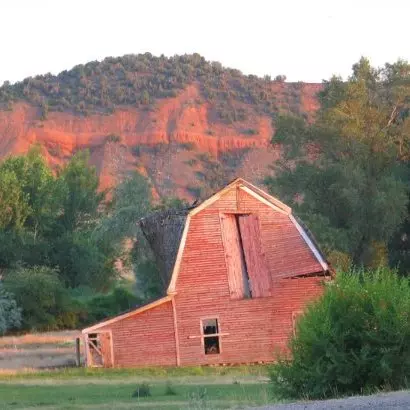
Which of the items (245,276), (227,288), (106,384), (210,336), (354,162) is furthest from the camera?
(354,162)

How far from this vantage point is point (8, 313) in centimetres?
5381

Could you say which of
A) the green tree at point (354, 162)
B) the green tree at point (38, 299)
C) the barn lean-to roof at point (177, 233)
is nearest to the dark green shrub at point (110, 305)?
the green tree at point (38, 299)

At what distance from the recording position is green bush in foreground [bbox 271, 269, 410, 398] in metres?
17.9

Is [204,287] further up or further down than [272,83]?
further down

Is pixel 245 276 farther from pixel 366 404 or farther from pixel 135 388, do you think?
pixel 366 404

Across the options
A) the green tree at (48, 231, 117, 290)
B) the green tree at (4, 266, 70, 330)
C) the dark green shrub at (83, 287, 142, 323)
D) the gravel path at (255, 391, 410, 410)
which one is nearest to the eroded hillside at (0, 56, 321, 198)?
the green tree at (48, 231, 117, 290)

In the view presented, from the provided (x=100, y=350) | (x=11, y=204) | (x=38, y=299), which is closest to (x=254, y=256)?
(x=100, y=350)

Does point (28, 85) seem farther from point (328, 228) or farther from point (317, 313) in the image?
point (317, 313)

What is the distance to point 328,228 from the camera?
1983 inches

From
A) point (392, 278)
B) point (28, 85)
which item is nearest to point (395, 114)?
point (392, 278)

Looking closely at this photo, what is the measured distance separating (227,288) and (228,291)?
0.41ft

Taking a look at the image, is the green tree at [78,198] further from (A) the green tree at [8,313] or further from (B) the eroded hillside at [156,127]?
(B) the eroded hillside at [156,127]

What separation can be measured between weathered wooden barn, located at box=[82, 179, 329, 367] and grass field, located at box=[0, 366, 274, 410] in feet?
4.81

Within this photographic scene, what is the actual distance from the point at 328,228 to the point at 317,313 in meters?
32.2
